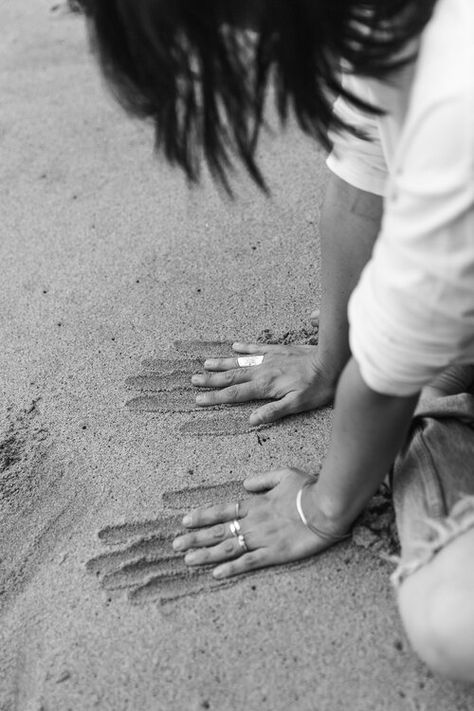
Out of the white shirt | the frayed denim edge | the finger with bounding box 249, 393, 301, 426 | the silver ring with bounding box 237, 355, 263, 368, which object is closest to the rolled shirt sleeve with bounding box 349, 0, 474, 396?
the white shirt

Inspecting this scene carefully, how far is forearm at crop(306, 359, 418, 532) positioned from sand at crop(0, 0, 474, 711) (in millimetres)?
105

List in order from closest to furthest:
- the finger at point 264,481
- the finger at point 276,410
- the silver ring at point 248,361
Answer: the finger at point 264,481 < the finger at point 276,410 < the silver ring at point 248,361

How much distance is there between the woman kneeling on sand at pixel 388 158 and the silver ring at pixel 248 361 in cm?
42

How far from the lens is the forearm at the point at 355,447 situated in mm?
970

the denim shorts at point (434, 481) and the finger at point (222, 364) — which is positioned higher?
the denim shorts at point (434, 481)

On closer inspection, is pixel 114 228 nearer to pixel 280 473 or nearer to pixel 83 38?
pixel 280 473

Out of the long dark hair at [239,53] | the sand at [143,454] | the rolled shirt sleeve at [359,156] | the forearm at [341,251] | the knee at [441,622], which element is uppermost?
the long dark hair at [239,53]

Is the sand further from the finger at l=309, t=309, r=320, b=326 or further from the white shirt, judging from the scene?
the white shirt

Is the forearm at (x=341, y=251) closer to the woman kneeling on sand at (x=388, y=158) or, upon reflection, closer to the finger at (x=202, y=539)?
the woman kneeling on sand at (x=388, y=158)

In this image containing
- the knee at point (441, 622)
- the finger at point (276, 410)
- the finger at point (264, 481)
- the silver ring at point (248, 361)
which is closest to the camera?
the knee at point (441, 622)

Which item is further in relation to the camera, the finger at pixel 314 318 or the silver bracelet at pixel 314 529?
the finger at pixel 314 318

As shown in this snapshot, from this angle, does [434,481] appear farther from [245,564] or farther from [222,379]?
[222,379]

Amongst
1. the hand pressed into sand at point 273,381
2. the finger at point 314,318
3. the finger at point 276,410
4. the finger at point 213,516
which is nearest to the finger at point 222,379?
the hand pressed into sand at point 273,381

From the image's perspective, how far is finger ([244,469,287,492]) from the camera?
1.34 m
